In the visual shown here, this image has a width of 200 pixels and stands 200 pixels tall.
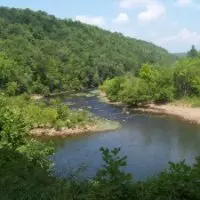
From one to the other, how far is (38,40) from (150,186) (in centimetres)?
9824

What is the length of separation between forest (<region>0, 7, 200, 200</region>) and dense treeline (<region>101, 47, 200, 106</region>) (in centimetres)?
15

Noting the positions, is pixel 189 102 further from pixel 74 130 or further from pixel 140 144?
pixel 140 144

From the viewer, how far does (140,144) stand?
32250 millimetres

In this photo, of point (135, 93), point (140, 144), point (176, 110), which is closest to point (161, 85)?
point (135, 93)

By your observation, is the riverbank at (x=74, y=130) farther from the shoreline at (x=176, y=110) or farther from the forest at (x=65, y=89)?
the shoreline at (x=176, y=110)

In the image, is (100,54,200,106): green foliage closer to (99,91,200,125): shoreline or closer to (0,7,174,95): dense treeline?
(99,91,200,125): shoreline

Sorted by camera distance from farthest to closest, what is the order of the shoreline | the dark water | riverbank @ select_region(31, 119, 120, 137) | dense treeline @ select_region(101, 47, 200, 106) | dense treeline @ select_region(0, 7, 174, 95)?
dense treeline @ select_region(0, 7, 174, 95) → dense treeline @ select_region(101, 47, 200, 106) → the shoreline → riverbank @ select_region(31, 119, 120, 137) → the dark water

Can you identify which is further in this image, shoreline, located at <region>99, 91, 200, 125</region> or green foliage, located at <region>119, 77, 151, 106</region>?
green foliage, located at <region>119, 77, 151, 106</region>

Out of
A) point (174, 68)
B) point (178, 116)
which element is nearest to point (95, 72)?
point (174, 68)

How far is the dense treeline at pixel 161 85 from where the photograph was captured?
191 feet

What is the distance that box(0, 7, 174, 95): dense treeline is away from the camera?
71.1 meters

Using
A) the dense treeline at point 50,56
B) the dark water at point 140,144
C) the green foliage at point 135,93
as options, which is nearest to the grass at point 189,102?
the green foliage at point 135,93

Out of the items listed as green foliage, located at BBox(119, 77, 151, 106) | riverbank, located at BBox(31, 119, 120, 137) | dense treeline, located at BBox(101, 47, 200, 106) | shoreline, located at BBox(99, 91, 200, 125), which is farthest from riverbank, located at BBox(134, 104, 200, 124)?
riverbank, located at BBox(31, 119, 120, 137)

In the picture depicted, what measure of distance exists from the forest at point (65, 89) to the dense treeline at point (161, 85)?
0.49 feet
